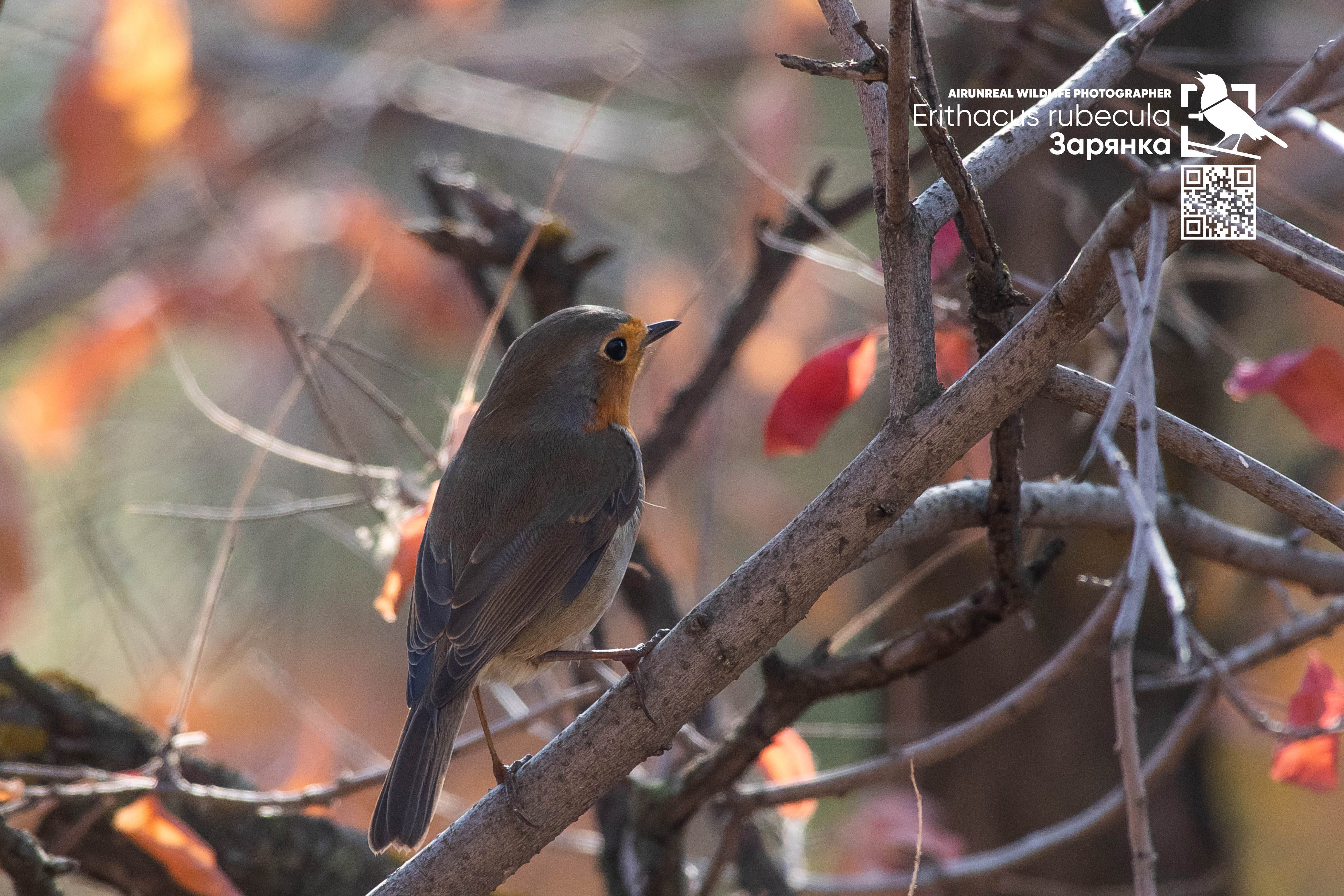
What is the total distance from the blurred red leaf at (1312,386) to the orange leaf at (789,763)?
4.44 ft

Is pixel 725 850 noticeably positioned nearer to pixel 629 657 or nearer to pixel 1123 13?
pixel 629 657

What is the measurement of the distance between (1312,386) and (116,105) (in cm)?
451

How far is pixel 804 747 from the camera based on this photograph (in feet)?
10.2

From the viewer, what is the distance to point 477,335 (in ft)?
20.4

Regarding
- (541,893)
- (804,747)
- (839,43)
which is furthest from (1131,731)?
(541,893)

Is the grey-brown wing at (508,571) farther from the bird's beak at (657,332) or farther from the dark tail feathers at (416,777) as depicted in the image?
the bird's beak at (657,332)

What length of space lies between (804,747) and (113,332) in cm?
381

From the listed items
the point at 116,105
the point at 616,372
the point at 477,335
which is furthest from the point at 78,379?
the point at 616,372

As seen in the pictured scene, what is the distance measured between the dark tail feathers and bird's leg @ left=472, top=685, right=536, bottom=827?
2.8 inches

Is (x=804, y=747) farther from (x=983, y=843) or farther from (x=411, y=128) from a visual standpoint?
(x=411, y=128)

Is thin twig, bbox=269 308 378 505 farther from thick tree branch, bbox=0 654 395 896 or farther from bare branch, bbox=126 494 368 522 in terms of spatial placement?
thick tree branch, bbox=0 654 395 896

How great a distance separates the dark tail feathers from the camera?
2355 millimetres

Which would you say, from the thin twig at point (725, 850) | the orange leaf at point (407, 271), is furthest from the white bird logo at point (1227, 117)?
the orange leaf at point (407, 271)

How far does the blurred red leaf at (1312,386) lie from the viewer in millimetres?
2467
